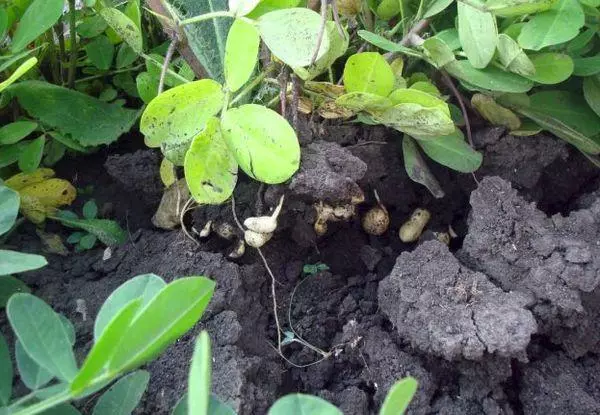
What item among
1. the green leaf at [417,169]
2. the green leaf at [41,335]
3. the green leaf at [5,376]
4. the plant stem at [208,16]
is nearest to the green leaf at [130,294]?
the green leaf at [41,335]

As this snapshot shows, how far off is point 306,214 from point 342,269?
11 cm

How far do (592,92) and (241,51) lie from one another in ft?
1.75

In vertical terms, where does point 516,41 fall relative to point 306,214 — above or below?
above

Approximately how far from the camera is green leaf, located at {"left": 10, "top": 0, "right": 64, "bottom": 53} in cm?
104

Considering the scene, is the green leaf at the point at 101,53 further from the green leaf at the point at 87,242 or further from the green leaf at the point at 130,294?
the green leaf at the point at 130,294

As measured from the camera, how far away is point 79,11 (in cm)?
129

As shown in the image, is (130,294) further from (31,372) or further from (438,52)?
(438,52)

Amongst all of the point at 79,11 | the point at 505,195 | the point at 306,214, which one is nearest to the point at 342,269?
the point at 306,214

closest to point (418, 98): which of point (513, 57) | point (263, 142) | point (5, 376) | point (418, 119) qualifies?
point (418, 119)

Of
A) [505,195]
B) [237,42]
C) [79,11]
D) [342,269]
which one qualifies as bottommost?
[342,269]

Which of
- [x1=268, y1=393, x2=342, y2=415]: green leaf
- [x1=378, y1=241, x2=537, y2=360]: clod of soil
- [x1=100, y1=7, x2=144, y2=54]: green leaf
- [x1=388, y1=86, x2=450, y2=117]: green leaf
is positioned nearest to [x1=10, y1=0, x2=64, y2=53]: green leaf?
[x1=100, y1=7, x2=144, y2=54]: green leaf

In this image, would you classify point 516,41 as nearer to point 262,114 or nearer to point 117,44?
point 262,114

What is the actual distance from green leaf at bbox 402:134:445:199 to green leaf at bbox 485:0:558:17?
0.23m

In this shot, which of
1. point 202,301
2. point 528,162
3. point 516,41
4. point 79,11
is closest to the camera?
point 202,301
